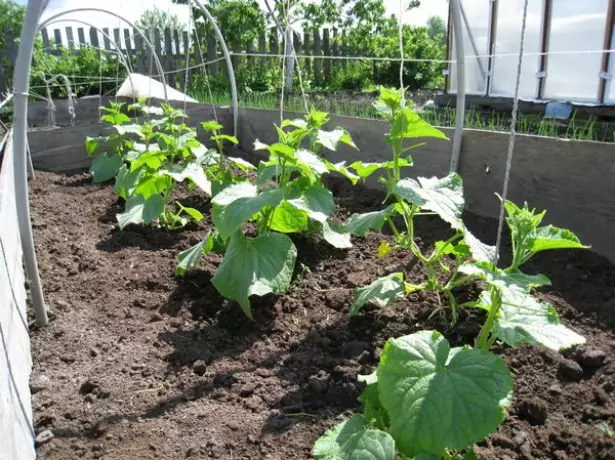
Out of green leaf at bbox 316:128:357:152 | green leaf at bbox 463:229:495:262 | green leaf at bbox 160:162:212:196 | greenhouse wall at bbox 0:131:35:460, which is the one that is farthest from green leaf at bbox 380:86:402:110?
greenhouse wall at bbox 0:131:35:460

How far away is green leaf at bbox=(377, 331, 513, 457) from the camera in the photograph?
120 cm

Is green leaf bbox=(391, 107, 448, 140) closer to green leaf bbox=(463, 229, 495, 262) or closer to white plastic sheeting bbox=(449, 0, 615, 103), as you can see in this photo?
green leaf bbox=(463, 229, 495, 262)

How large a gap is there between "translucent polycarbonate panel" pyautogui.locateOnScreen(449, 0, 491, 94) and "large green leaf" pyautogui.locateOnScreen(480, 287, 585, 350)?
546cm

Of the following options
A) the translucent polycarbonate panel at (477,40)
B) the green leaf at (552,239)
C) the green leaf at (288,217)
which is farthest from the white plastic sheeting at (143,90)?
the green leaf at (552,239)

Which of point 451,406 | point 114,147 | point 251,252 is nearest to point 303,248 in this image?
point 251,252

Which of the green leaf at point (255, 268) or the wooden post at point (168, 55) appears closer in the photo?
the green leaf at point (255, 268)

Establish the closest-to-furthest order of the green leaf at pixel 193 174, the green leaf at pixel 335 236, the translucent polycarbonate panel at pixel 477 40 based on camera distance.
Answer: the green leaf at pixel 335 236 → the green leaf at pixel 193 174 → the translucent polycarbonate panel at pixel 477 40

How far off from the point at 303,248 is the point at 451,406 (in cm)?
167

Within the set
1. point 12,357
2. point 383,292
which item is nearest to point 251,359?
point 383,292

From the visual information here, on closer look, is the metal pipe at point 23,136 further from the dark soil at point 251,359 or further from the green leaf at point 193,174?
the green leaf at point 193,174

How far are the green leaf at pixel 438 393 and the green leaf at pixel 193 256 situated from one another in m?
1.35

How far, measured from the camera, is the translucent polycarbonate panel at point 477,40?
254 inches

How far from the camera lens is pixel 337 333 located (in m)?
2.12

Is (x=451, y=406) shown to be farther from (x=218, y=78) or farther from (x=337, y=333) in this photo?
(x=218, y=78)
